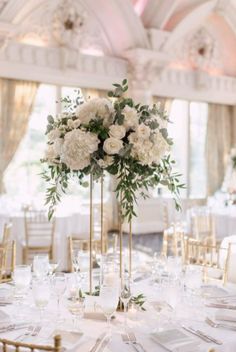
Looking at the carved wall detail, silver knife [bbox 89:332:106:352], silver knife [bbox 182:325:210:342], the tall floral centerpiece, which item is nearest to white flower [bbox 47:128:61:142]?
the tall floral centerpiece

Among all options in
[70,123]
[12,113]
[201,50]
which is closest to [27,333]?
[70,123]

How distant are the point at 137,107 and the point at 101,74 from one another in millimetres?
7223

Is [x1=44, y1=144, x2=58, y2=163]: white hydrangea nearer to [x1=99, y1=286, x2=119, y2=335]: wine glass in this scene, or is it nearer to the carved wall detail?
[x1=99, y1=286, x2=119, y2=335]: wine glass

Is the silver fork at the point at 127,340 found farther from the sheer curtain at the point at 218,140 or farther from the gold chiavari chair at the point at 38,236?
the sheer curtain at the point at 218,140

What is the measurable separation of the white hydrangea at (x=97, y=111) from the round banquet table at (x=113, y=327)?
0.92 meters

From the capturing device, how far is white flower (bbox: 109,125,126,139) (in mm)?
2213

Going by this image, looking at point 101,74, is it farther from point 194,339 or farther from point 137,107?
point 194,339

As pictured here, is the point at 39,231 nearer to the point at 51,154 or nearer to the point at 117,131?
the point at 51,154

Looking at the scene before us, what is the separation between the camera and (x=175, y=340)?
2.03 metres

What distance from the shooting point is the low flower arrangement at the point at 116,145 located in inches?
87.1

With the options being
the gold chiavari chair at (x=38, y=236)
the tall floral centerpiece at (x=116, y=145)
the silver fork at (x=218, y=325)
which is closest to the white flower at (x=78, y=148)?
the tall floral centerpiece at (x=116, y=145)

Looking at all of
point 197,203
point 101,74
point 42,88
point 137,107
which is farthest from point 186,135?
point 137,107

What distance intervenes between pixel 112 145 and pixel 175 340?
0.92m

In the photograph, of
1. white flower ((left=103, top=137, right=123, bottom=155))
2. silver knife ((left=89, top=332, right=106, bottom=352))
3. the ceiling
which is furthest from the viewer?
the ceiling
